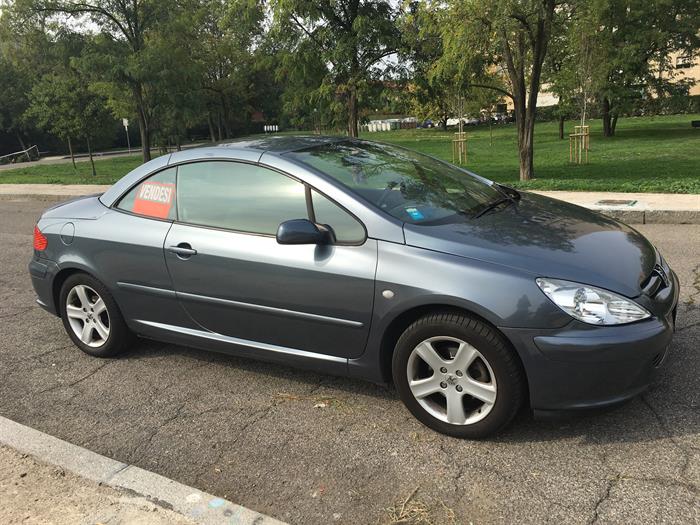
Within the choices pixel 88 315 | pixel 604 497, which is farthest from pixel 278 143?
pixel 604 497

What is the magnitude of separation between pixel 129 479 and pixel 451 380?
1594 millimetres

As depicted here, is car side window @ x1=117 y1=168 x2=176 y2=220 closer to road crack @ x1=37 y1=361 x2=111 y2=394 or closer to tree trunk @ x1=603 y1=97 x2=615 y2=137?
road crack @ x1=37 y1=361 x2=111 y2=394

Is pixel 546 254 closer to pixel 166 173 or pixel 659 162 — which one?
pixel 166 173

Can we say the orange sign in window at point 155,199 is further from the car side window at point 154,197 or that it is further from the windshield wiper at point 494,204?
the windshield wiper at point 494,204

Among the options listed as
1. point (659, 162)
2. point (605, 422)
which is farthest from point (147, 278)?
point (659, 162)

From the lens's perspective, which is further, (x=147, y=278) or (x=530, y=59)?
(x=530, y=59)

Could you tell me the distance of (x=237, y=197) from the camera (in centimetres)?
370

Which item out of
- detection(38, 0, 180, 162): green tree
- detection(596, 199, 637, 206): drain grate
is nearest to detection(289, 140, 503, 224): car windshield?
detection(596, 199, 637, 206): drain grate

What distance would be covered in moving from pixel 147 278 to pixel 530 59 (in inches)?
496

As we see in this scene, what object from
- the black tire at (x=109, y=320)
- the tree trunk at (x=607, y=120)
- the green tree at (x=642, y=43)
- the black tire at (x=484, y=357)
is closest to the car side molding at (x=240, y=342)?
the black tire at (x=109, y=320)

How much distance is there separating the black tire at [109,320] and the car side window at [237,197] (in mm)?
864

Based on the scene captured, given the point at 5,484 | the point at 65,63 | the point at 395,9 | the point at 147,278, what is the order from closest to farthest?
the point at 5,484
the point at 147,278
the point at 395,9
the point at 65,63

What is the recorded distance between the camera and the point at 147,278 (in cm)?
392

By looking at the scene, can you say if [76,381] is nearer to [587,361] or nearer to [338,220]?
[338,220]
